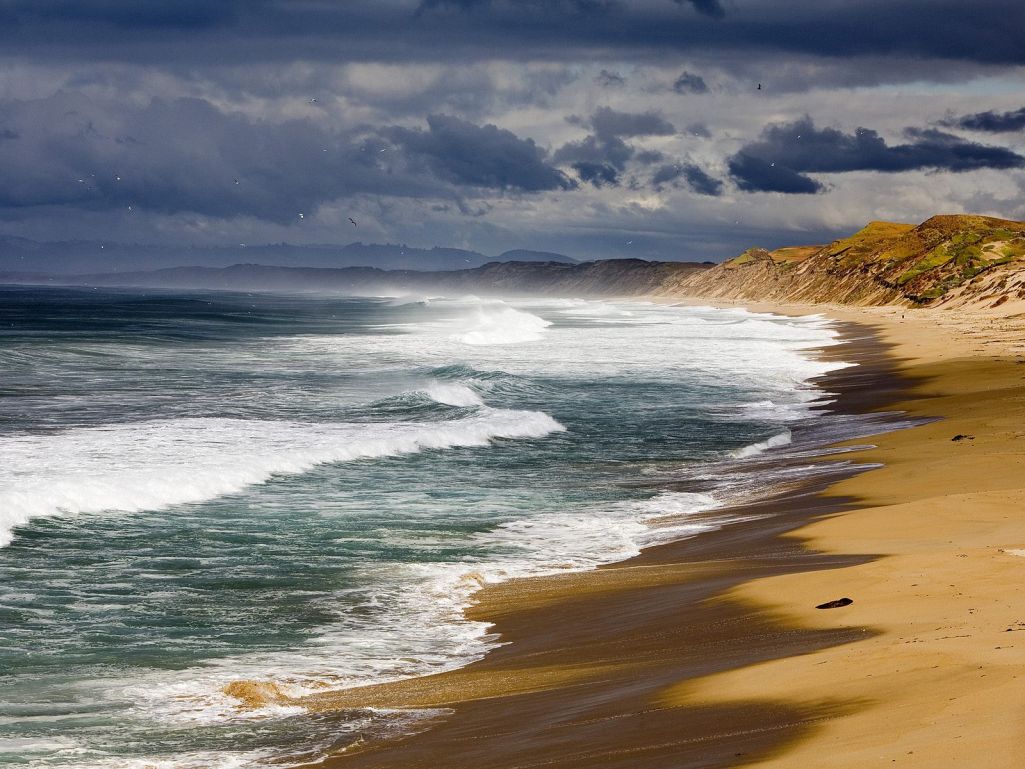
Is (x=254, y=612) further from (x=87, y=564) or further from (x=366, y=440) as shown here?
(x=366, y=440)

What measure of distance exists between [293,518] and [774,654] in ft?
37.5

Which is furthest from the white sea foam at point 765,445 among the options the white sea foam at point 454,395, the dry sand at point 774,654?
the white sea foam at point 454,395

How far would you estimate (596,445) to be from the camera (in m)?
28.1

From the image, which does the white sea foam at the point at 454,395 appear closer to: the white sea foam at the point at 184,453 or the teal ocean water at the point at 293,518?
the teal ocean water at the point at 293,518

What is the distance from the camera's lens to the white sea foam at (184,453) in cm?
2002

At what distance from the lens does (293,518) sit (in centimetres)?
1912

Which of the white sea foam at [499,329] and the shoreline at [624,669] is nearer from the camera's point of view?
the shoreline at [624,669]

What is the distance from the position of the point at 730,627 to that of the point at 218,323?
329 feet

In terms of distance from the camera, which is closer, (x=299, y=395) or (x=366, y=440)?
(x=366, y=440)

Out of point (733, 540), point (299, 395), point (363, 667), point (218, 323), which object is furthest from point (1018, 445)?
point (218, 323)

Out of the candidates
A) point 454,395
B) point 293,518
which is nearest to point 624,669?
point 293,518

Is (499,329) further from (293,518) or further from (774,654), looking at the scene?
(774,654)

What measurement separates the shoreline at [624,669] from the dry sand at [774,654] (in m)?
0.03

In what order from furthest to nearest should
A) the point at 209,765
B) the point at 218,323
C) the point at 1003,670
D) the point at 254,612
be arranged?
the point at 218,323
the point at 254,612
the point at 209,765
the point at 1003,670
